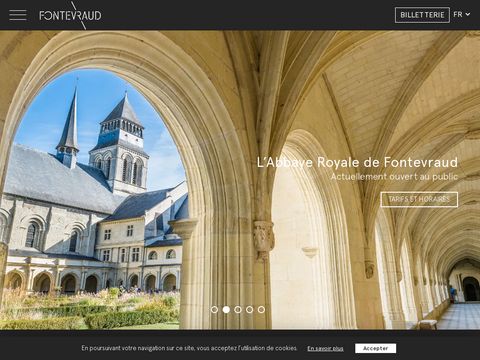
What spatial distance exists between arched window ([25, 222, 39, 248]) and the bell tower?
11969 millimetres

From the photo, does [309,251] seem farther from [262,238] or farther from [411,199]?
[411,199]

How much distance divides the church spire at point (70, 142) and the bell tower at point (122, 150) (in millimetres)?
3731

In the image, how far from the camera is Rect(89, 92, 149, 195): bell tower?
3450 cm

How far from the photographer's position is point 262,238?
333 cm

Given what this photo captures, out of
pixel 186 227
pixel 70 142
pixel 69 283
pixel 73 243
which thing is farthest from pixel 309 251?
pixel 70 142

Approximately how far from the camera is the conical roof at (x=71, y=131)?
2910 cm

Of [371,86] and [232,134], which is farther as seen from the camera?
[371,86]

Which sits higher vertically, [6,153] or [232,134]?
[232,134]

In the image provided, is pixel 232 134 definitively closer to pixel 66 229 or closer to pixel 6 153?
pixel 6 153

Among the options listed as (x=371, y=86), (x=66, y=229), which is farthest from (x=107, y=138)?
(x=371, y=86)
